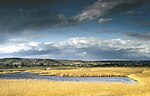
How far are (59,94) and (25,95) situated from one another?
Answer: 4.36m

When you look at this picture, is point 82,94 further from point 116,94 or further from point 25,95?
point 25,95

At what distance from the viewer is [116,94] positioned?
3756cm

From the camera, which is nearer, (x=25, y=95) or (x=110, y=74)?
(x=25, y=95)

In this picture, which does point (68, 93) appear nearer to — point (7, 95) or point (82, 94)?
point (82, 94)

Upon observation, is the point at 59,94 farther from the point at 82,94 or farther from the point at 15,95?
the point at 15,95

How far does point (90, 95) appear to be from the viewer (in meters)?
36.9

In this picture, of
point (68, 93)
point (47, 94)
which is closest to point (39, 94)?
point (47, 94)

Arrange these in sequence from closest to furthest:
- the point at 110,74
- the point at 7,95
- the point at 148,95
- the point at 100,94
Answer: the point at 148,95 < the point at 7,95 < the point at 100,94 < the point at 110,74

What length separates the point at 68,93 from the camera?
38.6m

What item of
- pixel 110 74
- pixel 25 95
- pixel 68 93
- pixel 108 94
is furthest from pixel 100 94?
pixel 110 74

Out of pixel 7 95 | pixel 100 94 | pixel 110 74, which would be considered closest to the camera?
pixel 7 95

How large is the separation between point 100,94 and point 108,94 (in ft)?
3.34

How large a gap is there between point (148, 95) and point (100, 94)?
23.8ft

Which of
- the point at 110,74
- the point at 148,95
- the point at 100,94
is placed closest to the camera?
the point at 148,95
